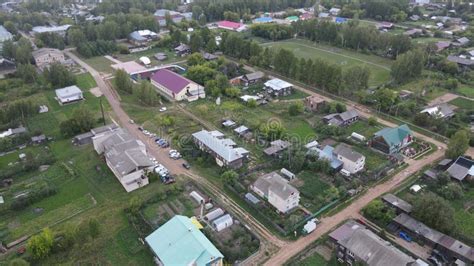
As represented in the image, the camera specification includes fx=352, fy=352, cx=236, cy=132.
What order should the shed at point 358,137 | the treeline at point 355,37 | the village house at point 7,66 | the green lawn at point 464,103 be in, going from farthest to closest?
the village house at point 7,66
the treeline at point 355,37
the green lawn at point 464,103
the shed at point 358,137

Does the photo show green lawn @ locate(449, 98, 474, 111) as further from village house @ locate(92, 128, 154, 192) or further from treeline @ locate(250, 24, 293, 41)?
village house @ locate(92, 128, 154, 192)

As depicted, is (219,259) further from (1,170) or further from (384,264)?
(1,170)

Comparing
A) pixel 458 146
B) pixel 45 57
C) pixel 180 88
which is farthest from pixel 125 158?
pixel 45 57

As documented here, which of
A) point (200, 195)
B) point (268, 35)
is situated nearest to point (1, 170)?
point (200, 195)

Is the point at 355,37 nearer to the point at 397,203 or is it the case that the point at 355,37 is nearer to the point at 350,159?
the point at 350,159

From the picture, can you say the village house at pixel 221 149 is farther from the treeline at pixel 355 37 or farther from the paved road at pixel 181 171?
the treeline at pixel 355 37

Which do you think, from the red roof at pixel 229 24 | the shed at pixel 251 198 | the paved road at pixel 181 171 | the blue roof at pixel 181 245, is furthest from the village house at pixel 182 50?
the blue roof at pixel 181 245
